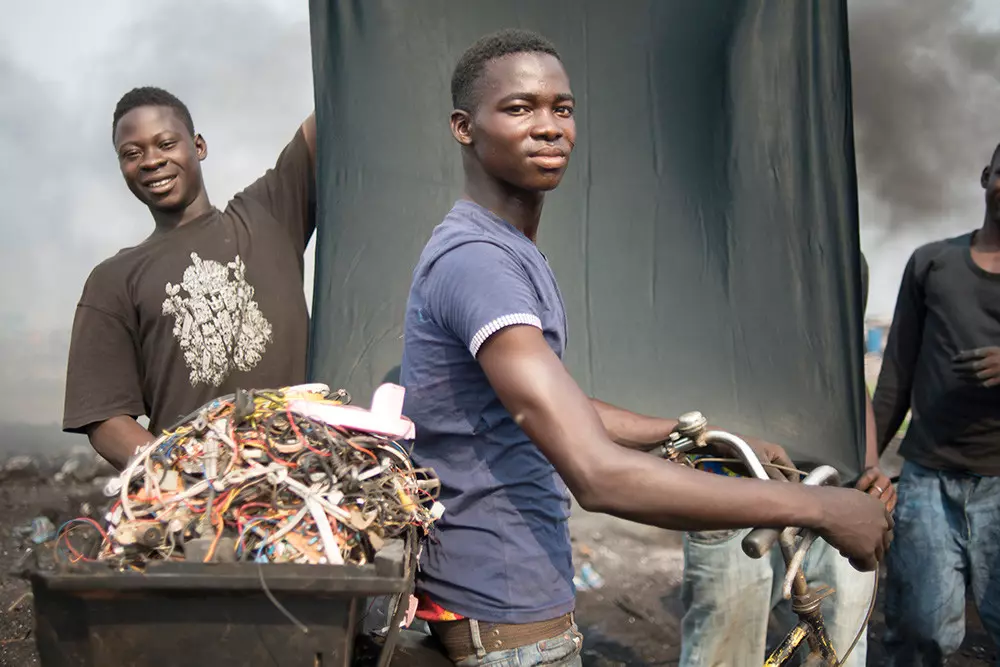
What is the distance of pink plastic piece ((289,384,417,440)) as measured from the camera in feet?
4.84

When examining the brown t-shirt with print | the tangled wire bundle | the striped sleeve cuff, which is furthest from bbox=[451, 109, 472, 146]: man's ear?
the brown t-shirt with print

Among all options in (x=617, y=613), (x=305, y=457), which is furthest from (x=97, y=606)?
(x=617, y=613)

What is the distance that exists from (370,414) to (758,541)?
71 cm

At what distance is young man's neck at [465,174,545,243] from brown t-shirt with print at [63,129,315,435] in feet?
4.41

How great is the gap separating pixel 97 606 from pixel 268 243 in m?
1.94

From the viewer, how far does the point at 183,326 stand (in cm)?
287

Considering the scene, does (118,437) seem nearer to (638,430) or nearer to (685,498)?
(638,430)

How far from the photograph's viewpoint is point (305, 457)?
4.62 ft

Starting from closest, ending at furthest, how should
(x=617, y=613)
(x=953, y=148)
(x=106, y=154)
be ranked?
(x=617, y=613)
(x=106, y=154)
(x=953, y=148)

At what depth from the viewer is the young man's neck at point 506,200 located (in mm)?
1822

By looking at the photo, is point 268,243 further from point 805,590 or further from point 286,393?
point 805,590

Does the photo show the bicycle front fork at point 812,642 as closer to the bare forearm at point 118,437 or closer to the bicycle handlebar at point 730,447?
the bicycle handlebar at point 730,447

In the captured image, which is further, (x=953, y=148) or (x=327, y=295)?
(x=953, y=148)

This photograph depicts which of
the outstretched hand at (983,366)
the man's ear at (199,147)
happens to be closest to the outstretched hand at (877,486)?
the outstretched hand at (983,366)
